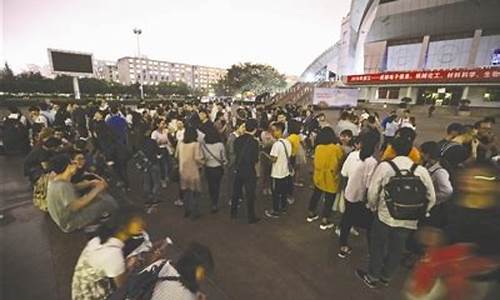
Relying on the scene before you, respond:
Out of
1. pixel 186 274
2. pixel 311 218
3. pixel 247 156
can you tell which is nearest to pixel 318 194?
pixel 311 218

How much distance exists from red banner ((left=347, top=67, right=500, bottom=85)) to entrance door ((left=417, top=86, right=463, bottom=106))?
306cm

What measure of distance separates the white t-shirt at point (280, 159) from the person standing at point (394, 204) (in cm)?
181

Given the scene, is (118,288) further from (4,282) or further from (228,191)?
(228,191)

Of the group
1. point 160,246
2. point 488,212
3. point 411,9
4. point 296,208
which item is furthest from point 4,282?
point 411,9

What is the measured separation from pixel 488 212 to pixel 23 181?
9355mm

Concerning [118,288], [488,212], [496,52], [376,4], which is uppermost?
[376,4]

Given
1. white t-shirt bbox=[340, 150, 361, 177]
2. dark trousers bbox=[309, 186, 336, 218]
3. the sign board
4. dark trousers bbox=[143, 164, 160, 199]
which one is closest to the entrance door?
the sign board

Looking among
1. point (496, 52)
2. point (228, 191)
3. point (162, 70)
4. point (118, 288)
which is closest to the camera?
point (118, 288)

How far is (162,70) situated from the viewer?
471 feet

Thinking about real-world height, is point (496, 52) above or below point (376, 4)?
below

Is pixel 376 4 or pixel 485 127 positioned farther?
pixel 376 4

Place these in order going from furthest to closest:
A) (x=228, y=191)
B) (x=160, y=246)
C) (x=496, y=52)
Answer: (x=496, y=52) → (x=228, y=191) → (x=160, y=246)

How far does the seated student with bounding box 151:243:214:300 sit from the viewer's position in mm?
1666

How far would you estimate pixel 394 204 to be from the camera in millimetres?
2635
